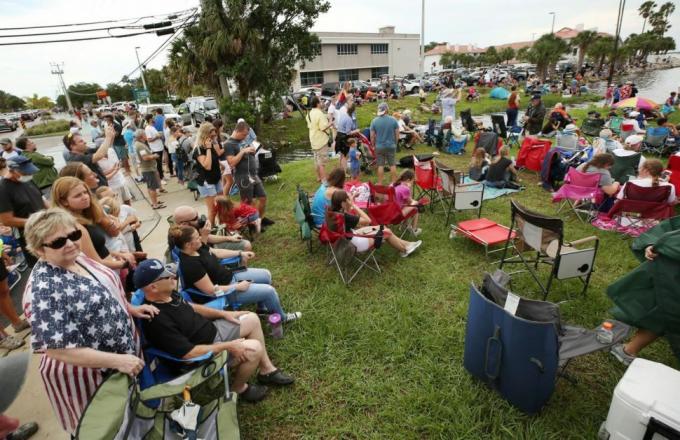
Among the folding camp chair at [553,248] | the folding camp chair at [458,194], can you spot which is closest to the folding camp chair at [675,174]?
the folding camp chair at [458,194]

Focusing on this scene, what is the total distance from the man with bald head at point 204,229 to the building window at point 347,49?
158ft

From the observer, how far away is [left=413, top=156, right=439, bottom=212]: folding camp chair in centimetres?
598

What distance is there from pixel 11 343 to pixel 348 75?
51272mm

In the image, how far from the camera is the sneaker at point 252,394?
8.88 feet

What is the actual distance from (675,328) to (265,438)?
2.92m

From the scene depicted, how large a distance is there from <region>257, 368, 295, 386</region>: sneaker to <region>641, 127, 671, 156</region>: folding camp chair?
34.5 feet

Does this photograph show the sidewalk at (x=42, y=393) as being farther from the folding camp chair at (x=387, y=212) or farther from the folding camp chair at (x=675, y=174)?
the folding camp chair at (x=675, y=174)

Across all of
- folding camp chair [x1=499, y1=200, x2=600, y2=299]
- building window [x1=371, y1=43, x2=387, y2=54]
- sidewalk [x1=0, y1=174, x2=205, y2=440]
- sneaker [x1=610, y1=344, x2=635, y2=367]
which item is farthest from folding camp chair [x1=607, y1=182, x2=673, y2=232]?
building window [x1=371, y1=43, x2=387, y2=54]

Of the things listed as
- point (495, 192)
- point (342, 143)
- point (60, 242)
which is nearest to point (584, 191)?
point (495, 192)

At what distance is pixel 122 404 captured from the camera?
175 cm

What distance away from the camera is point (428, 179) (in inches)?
238

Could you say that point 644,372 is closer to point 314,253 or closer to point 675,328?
point 675,328

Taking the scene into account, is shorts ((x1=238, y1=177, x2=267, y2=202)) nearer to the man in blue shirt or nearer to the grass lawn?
the grass lawn

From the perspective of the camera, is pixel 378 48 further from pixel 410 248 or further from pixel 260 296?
pixel 260 296
